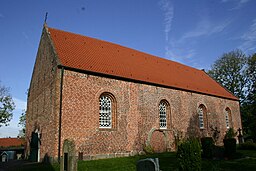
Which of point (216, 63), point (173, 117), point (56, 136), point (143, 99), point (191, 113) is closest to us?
point (56, 136)

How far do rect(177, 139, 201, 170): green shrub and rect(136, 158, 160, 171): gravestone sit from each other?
10.7 feet

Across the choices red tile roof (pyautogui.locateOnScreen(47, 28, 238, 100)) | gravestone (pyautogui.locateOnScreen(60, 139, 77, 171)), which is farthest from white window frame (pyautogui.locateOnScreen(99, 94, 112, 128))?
gravestone (pyautogui.locateOnScreen(60, 139, 77, 171))

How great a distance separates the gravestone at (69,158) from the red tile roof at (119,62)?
23.1 feet

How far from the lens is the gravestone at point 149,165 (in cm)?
476

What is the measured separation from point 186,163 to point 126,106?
28.1 ft

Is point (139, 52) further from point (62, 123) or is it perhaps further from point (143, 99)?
point (62, 123)

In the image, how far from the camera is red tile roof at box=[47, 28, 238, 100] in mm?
15426

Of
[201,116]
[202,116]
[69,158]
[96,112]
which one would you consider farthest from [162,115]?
[69,158]

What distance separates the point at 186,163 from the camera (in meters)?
7.73

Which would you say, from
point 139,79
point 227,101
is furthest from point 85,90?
point 227,101

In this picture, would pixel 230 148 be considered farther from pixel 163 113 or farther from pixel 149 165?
pixel 149 165

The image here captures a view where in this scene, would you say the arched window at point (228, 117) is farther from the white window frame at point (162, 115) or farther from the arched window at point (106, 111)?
the arched window at point (106, 111)

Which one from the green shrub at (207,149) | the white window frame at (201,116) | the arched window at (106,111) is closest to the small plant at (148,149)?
the arched window at (106,111)

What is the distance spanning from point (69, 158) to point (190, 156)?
4110 mm
